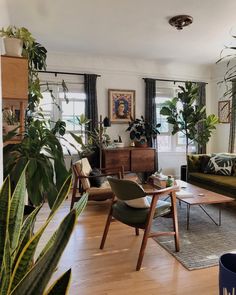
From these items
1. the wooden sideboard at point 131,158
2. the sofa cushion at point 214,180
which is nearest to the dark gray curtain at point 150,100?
the wooden sideboard at point 131,158

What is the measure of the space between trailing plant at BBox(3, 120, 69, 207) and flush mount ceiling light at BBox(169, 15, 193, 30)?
2.74 metres

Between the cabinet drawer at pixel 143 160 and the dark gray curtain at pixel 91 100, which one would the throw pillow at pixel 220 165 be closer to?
the cabinet drawer at pixel 143 160

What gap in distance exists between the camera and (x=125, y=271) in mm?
2262

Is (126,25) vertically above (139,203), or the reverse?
(126,25)

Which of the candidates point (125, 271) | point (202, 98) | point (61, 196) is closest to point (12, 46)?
point (61, 196)


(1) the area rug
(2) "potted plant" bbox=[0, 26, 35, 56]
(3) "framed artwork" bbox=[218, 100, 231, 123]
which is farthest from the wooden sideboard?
(2) "potted plant" bbox=[0, 26, 35, 56]

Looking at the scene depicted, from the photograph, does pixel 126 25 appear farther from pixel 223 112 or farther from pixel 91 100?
pixel 223 112

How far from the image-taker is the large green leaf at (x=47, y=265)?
606mm

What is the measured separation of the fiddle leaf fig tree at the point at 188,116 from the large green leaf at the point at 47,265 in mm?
5156

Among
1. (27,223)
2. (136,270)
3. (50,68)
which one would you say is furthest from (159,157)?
(27,223)

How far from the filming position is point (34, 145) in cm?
154

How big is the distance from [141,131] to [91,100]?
1214 millimetres

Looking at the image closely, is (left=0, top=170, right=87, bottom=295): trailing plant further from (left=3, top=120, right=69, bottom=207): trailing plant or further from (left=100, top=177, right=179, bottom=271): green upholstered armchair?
(left=100, top=177, right=179, bottom=271): green upholstered armchair

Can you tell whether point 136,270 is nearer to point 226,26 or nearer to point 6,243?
point 6,243
